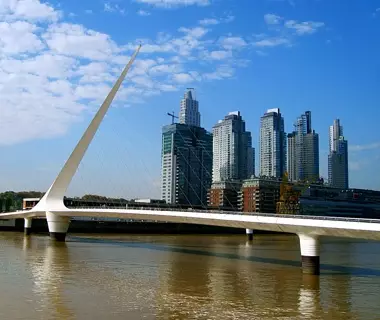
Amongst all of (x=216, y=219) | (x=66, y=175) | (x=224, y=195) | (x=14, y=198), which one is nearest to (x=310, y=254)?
(x=216, y=219)

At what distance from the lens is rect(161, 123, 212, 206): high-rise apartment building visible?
69.5 metres

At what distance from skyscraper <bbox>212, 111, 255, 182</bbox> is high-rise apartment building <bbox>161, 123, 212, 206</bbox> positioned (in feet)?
119

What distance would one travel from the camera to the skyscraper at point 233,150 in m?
125

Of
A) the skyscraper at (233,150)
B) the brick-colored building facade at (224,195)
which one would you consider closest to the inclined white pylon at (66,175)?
the brick-colored building facade at (224,195)

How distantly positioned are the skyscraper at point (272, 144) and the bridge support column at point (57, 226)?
102 m

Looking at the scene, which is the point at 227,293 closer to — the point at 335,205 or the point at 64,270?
the point at 64,270

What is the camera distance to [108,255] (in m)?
28.2

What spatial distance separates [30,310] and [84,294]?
104 inches

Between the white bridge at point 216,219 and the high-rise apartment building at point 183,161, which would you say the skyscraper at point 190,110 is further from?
the white bridge at point 216,219

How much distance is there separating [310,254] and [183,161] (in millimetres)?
54526

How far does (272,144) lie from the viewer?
463 ft

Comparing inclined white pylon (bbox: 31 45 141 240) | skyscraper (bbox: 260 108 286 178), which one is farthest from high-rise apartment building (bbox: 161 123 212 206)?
skyscraper (bbox: 260 108 286 178)

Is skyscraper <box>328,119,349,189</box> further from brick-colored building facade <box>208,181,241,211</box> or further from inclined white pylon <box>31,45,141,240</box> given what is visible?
inclined white pylon <box>31,45,141,240</box>

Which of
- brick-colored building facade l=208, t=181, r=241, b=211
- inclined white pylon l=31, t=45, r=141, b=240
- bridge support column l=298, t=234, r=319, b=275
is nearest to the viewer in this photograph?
bridge support column l=298, t=234, r=319, b=275
